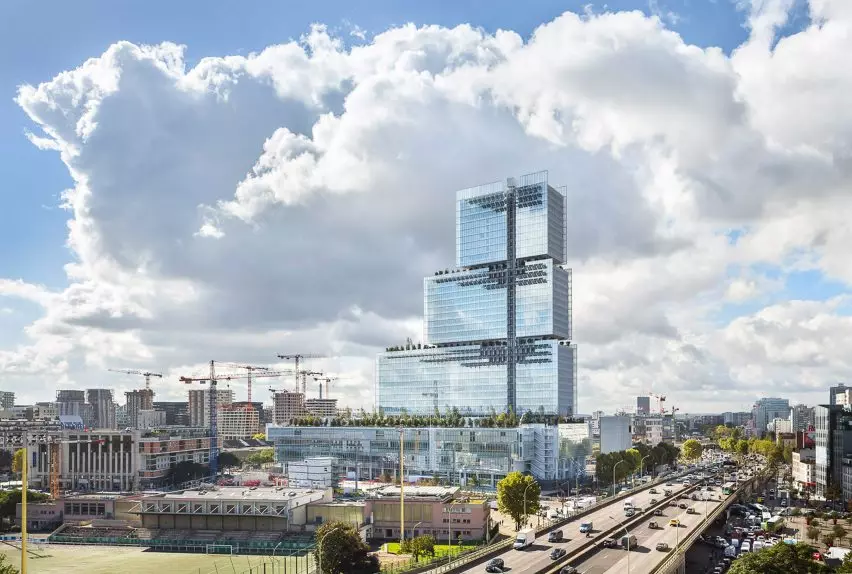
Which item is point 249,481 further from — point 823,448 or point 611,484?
point 823,448

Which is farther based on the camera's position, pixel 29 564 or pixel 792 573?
pixel 29 564

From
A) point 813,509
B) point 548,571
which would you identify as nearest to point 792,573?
point 548,571

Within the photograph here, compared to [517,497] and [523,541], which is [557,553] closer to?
[523,541]

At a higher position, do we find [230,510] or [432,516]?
[432,516]

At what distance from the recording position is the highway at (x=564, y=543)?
272ft

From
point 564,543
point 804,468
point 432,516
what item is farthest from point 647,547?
point 804,468

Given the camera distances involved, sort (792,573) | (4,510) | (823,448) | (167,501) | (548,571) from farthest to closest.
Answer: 1. (823,448)
2. (4,510)
3. (167,501)
4. (548,571)
5. (792,573)

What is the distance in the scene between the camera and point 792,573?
71.2 metres

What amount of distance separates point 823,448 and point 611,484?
1845 inches

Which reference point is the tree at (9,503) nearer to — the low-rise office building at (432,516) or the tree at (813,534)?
the low-rise office building at (432,516)

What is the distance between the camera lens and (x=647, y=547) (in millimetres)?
95688

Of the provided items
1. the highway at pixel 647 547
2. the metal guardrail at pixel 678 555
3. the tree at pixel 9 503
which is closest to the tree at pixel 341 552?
the highway at pixel 647 547

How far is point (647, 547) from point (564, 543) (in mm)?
9875

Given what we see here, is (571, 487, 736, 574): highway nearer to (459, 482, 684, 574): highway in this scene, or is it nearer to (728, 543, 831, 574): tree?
(459, 482, 684, 574): highway
